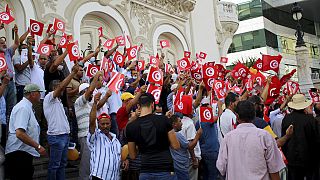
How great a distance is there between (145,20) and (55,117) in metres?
10.7

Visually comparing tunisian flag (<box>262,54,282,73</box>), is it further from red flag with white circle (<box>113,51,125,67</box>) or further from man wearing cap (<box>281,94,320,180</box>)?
man wearing cap (<box>281,94,320,180</box>)

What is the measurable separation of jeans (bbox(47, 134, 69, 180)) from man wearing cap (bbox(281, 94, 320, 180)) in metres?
3.34

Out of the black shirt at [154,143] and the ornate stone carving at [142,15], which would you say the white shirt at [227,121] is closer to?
the black shirt at [154,143]

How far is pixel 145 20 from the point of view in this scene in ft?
52.6

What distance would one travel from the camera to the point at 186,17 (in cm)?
1891

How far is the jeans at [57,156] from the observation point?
5.56 meters

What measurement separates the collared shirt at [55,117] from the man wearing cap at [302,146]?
11.0 feet

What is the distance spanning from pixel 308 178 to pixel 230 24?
1770 centimetres

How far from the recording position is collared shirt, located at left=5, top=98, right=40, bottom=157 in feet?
16.8

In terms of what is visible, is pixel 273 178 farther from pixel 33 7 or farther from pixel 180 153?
pixel 33 7

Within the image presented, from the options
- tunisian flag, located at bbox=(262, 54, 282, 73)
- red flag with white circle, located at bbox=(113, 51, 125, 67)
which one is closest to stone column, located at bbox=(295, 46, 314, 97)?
tunisian flag, located at bbox=(262, 54, 282, 73)

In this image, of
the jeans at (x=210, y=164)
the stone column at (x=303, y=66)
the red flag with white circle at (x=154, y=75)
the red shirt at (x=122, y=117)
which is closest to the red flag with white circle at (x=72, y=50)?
the red flag with white circle at (x=154, y=75)

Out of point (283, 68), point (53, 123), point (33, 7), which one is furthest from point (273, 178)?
point (283, 68)

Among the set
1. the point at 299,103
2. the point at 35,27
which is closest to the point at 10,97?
the point at 35,27
